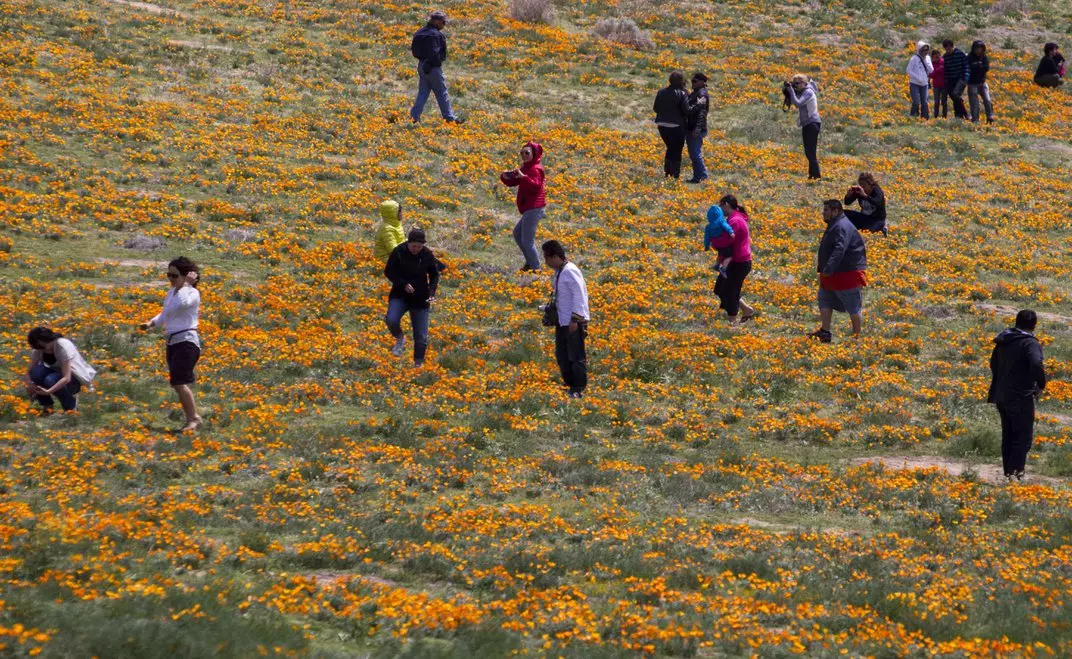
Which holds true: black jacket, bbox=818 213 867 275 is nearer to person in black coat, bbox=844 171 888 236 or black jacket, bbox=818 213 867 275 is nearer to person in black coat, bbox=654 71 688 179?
person in black coat, bbox=844 171 888 236

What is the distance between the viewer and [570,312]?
14406 millimetres

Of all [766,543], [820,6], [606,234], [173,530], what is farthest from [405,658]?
[820,6]

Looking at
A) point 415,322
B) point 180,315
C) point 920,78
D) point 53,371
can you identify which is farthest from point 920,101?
point 53,371

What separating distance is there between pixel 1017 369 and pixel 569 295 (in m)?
5.70

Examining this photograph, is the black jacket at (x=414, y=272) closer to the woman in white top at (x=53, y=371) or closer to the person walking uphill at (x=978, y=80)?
the woman in white top at (x=53, y=371)

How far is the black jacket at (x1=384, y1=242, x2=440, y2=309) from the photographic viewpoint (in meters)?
15.4

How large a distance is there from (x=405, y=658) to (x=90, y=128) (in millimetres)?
21169

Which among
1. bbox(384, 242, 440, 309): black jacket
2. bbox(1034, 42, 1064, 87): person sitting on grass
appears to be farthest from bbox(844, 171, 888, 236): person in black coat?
bbox(1034, 42, 1064, 87): person sitting on grass

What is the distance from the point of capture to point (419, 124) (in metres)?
28.8

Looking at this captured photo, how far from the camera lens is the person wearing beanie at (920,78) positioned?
33938mm

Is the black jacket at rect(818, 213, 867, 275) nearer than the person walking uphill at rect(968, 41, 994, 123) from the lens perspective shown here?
Yes

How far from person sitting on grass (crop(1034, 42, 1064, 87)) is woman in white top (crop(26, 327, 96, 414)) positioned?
37.4 m

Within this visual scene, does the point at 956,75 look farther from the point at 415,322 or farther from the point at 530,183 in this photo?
the point at 415,322

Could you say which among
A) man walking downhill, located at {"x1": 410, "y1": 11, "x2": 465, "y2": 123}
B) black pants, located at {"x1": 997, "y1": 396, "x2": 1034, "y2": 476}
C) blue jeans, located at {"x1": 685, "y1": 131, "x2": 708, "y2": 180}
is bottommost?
black pants, located at {"x1": 997, "y1": 396, "x2": 1034, "y2": 476}
